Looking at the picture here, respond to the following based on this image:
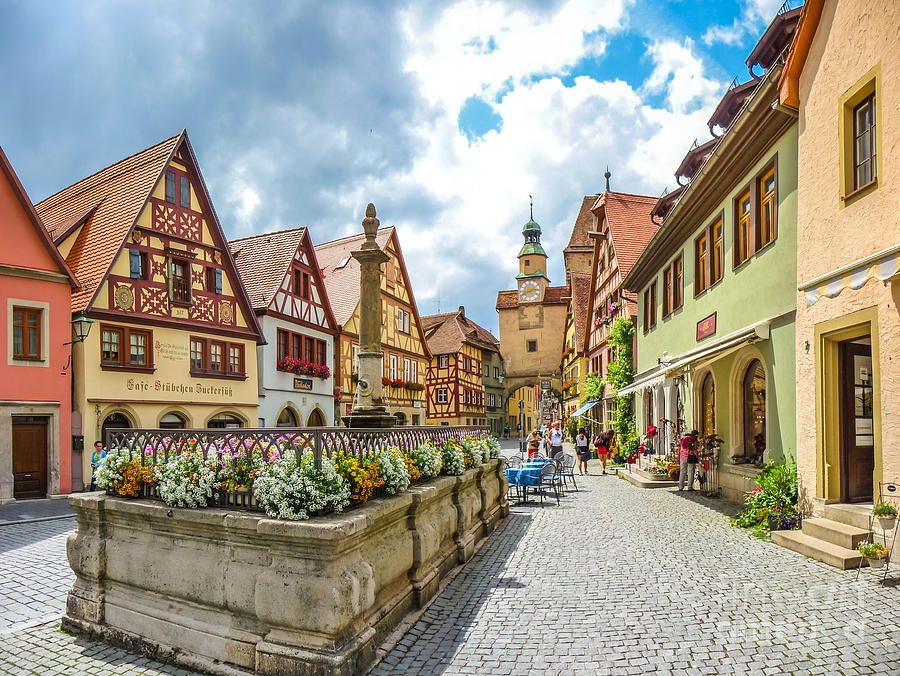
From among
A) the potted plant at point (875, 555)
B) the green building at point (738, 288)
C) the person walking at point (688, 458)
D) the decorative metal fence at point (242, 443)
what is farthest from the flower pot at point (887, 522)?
the person walking at point (688, 458)

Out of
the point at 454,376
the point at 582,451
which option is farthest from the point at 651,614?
the point at 454,376

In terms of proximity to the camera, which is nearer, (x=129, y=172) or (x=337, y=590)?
(x=337, y=590)

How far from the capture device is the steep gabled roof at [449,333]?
50969mm

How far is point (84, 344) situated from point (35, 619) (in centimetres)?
1246

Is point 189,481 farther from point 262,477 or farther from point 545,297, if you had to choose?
point 545,297

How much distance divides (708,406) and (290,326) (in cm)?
1481

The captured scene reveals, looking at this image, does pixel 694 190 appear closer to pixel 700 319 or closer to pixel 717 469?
pixel 700 319

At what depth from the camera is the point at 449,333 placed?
53.0 meters

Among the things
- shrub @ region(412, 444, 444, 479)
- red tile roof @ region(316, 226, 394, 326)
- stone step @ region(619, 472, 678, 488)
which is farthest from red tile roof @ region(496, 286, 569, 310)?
shrub @ region(412, 444, 444, 479)

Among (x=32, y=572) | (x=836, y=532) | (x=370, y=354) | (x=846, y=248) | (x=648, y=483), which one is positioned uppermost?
(x=846, y=248)

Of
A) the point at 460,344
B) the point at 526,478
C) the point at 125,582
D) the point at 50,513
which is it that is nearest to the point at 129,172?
the point at 50,513

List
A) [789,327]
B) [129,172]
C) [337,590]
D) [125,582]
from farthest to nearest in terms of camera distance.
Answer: [129,172] → [789,327] → [125,582] → [337,590]

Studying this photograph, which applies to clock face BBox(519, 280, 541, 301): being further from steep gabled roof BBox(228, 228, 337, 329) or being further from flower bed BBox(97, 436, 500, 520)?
flower bed BBox(97, 436, 500, 520)

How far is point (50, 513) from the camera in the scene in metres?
13.6
